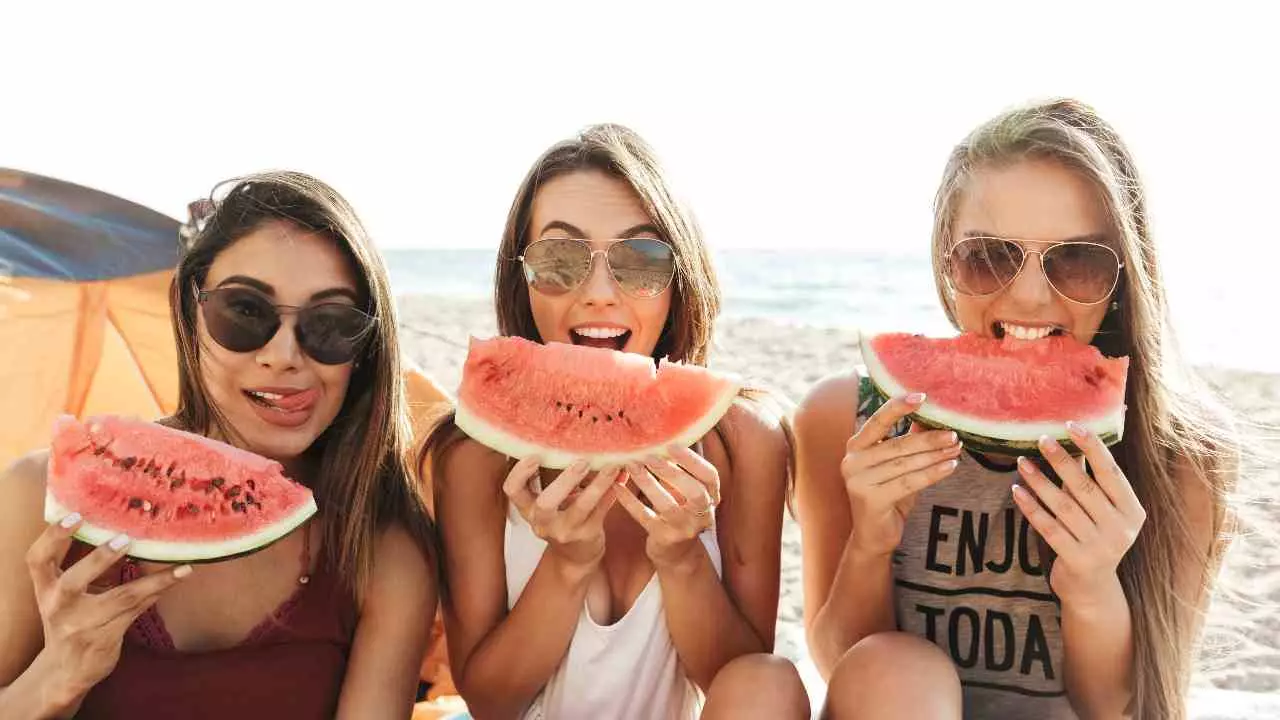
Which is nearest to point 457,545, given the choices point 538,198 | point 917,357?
point 538,198

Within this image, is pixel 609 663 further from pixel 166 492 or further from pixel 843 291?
pixel 843 291

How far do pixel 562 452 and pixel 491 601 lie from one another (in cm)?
70

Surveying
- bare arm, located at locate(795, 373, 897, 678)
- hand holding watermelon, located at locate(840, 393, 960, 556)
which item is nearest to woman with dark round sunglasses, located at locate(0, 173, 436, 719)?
bare arm, located at locate(795, 373, 897, 678)

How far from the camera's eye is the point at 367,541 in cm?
279

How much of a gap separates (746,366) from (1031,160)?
398 inches

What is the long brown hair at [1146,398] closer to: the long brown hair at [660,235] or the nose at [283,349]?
the long brown hair at [660,235]

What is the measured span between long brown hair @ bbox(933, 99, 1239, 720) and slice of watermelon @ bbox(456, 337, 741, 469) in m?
1.06

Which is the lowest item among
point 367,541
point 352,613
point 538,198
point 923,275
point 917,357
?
point 923,275

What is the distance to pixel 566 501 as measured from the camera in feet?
8.30

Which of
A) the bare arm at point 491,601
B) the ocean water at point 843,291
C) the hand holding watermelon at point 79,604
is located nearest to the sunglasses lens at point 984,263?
the bare arm at point 491,601

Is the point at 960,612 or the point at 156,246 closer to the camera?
the point at 960,612

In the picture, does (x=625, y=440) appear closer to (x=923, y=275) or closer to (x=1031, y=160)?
(x=1031, y=160)

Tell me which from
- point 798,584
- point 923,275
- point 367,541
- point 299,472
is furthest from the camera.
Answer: point 923,275

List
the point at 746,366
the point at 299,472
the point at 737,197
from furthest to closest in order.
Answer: the point at 737,197
the point at 746,366
the point at 299,472
